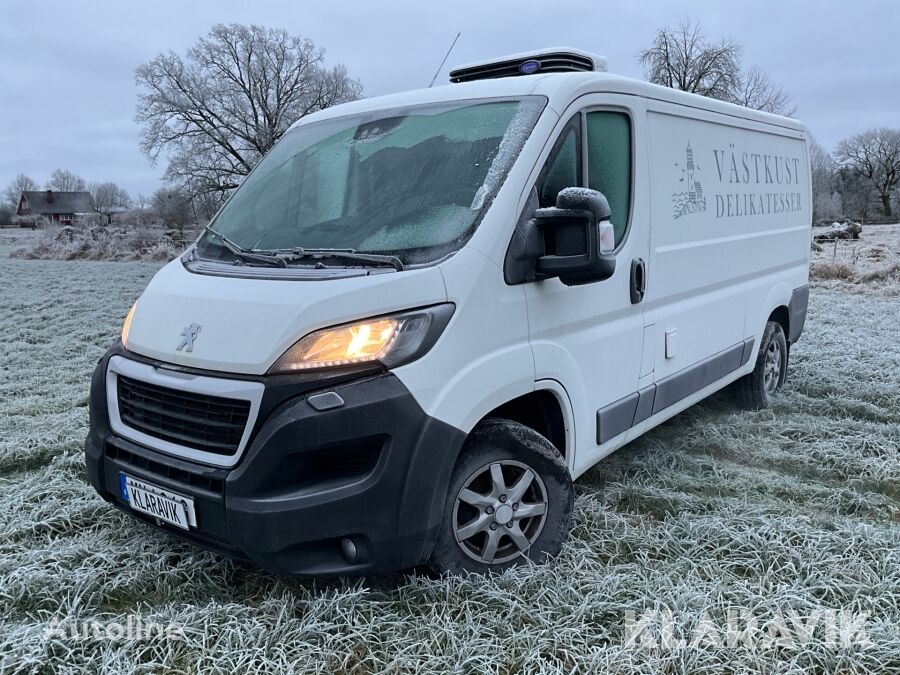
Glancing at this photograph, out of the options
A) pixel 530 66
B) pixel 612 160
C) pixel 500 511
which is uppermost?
pixel 530 66

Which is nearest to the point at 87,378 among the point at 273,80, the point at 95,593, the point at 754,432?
the point at 95,593

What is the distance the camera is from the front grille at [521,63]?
12.3 feet

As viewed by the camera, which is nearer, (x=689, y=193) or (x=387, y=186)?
(x=387, y=186)

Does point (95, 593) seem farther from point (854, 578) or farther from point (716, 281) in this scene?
point (716, 281)

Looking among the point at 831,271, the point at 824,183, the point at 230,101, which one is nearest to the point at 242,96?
the point at 230,101

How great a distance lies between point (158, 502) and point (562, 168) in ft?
7.39

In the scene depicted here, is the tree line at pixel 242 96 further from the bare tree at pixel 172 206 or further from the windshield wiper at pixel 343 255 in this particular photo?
the windshield wiper at pixel 343 255

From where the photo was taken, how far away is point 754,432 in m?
5.23

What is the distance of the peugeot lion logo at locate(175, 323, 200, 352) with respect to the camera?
2799 millimetres

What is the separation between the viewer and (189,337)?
282cm

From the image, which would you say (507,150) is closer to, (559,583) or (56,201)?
(559,583)

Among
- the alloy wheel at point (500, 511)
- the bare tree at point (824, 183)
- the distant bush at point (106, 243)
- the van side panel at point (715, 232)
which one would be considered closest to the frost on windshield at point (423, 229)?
the alloy wheel at point (500, 511)

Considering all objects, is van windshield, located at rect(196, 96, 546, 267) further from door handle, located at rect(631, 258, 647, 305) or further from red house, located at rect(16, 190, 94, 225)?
red house, located at rect(16, 190, 94, 225)

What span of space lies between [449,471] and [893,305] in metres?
11.4
